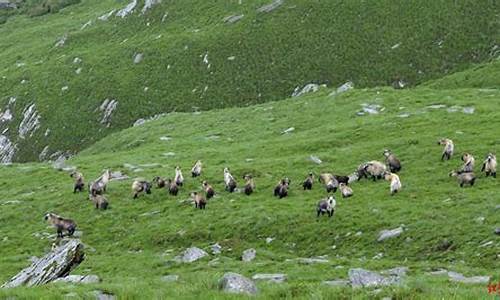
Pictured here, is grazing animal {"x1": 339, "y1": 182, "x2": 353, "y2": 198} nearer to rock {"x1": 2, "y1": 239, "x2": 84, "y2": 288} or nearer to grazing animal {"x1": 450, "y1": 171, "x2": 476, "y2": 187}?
grazing animal {"x1": 450, "y1": 171, "x2": 476, "y2": 187}

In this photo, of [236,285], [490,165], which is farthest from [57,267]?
[490,165]

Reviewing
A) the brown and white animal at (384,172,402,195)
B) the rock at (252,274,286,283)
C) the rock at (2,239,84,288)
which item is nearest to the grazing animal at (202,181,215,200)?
the brown and white animal at (384,172,402,195)

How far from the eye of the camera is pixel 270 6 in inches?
3713

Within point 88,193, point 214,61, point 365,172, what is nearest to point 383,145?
point 365,172

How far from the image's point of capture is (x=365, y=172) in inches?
1656

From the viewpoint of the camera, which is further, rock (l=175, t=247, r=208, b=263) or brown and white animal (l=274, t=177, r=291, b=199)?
brown and white animal (l=274, t=177, r=291, b=199)

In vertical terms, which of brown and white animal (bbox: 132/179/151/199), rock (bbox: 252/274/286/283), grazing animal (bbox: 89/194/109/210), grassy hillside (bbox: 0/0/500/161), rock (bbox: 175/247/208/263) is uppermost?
rock (bbox: 252/274/286/283)

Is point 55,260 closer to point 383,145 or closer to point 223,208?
point 223,208

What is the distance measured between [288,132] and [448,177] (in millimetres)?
23063

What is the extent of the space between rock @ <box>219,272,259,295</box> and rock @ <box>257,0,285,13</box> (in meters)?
76.4

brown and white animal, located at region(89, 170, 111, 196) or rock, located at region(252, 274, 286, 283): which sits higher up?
rock, located at region(252, 274, 286, 283)

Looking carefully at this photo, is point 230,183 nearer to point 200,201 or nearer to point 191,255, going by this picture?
Result: point 200,201

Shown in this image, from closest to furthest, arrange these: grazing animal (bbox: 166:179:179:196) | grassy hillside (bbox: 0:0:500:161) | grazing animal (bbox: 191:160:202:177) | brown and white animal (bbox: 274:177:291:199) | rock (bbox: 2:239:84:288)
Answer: rock (bbox: 2:239:84:288), brown and white animal (bbox: 274:177:291:199), grazing animal (bbox: 166:179:179:196), grazing animal (bbox: 191:160:202:177), grassy hillside (bbox: 0:0:500:161)

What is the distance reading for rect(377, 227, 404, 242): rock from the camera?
3167 cm
